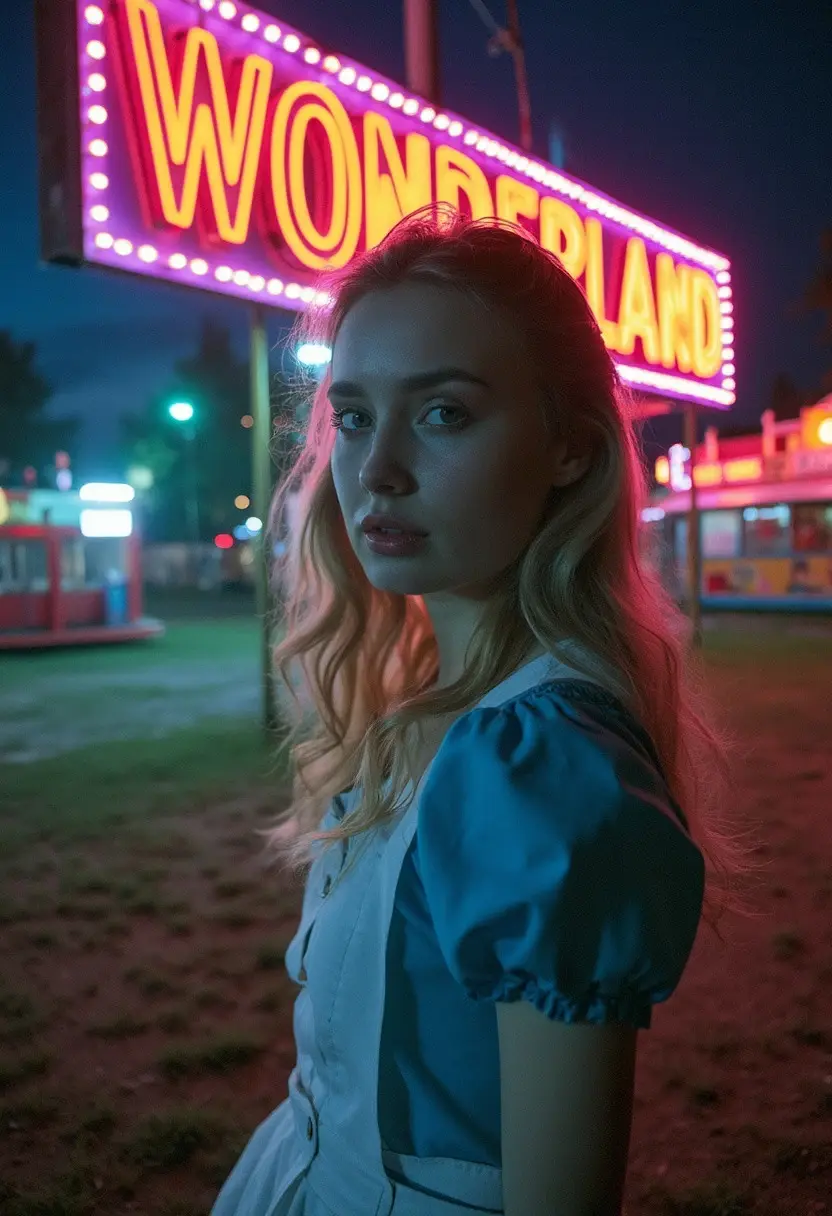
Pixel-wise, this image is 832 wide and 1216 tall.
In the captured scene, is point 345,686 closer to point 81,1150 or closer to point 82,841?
point 81,1150

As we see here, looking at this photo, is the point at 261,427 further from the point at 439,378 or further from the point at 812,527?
the point at 812,527

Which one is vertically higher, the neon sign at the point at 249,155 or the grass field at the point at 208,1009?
the neon sign at the point at 249,155

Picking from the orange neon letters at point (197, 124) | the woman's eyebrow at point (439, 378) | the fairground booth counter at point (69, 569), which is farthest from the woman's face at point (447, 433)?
the fairground booth counter at point (69, 569)

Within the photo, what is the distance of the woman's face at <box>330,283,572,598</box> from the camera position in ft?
3.83

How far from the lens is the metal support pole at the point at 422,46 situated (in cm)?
788

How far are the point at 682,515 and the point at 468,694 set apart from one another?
988 inches

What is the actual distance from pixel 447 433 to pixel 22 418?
168 ft

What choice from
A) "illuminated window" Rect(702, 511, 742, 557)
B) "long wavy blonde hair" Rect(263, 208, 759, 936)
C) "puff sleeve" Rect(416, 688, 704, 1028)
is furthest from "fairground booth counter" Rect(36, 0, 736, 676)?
"illuminated window" Rect(702, 511, 742, 557)

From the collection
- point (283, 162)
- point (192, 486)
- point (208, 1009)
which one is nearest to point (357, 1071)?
point (208, 1009)

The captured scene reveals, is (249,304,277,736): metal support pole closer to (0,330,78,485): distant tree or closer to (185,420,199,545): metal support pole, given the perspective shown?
(0,330,78,485): distant tree

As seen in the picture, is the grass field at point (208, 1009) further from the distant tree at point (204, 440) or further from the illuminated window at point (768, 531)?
the distant tree at point (204, 440)

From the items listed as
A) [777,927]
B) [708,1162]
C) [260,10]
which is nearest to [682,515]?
[260,10]

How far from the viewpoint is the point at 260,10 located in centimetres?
621

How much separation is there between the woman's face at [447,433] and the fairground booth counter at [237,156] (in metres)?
4.97
